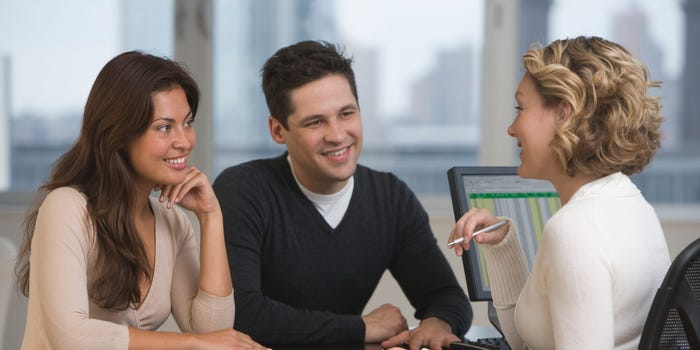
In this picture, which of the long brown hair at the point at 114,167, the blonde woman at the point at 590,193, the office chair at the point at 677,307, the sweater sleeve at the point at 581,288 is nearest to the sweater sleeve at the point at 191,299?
the long brown hair at the point at 114,167

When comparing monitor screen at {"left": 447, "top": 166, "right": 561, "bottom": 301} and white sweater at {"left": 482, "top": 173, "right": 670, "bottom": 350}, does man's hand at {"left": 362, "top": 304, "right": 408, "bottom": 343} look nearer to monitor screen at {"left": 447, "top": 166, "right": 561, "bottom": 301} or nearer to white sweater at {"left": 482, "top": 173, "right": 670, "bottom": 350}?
monitor screen at {"left": 447, "top": 166, "right": 561, "bottom": 301}

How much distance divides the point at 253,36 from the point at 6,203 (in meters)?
1.37

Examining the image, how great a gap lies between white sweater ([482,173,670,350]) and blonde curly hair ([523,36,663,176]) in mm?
52

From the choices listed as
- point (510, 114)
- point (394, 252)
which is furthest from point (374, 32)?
point (394, 252)

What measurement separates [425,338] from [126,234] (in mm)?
687

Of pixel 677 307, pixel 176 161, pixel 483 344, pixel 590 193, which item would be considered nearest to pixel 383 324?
pixel 483 344

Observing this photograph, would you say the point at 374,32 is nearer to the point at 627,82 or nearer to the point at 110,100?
the point at 110,100

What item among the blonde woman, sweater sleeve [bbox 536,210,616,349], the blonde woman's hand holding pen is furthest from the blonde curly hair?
the blonde woman's hand holding pen

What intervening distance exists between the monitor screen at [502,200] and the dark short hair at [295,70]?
48 cm

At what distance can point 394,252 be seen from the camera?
2412 millimetres

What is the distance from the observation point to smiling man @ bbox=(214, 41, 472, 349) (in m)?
2.23

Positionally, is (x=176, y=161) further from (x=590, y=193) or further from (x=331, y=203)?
(x=590, y=193)

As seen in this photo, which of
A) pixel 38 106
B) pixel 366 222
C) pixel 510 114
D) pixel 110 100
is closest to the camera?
pixel 110 100

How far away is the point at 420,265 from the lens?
7.72ft
